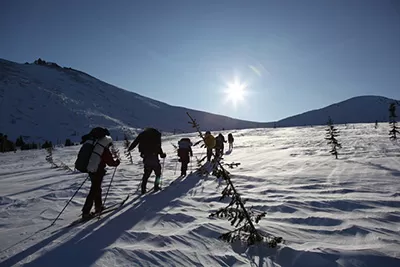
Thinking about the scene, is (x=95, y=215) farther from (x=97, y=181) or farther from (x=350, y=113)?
(x=350, y=113)

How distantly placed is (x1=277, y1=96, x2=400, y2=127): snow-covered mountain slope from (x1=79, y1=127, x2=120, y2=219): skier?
140 metres

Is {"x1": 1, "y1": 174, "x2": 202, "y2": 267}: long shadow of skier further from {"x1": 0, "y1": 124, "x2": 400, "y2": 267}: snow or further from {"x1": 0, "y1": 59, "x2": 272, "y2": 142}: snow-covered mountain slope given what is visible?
{"x1": 0, "y1": 59, "x2": 272, "y2": 142}: snow-covered mountain slope

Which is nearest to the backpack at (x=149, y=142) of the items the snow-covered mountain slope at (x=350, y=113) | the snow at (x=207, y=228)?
the snow at (x=207, y=228)

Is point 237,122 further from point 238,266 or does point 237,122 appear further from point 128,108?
point 238,266

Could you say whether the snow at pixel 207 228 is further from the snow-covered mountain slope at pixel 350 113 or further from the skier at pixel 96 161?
the snow-covered mountain slope at pixel 350 113

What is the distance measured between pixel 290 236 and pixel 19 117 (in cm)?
9617

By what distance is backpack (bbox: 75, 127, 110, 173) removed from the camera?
15.2 feet

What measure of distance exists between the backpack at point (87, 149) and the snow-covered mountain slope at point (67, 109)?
70.4 meters

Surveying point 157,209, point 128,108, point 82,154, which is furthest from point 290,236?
point 128,108

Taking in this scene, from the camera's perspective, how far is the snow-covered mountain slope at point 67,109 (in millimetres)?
74688

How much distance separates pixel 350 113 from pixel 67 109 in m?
161

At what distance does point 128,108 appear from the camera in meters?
118

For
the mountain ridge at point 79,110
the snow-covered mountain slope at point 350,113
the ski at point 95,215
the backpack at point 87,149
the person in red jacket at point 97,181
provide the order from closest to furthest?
1. the ski at point 95,215
2. the backpack at point 87,149
3. the person in red jacket at point 97,181
4. the mountain ridge at point 79,110
5. the snow-covered mountain slope at point 350,113

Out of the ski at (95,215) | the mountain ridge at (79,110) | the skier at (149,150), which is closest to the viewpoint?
the ski at (95,215)
